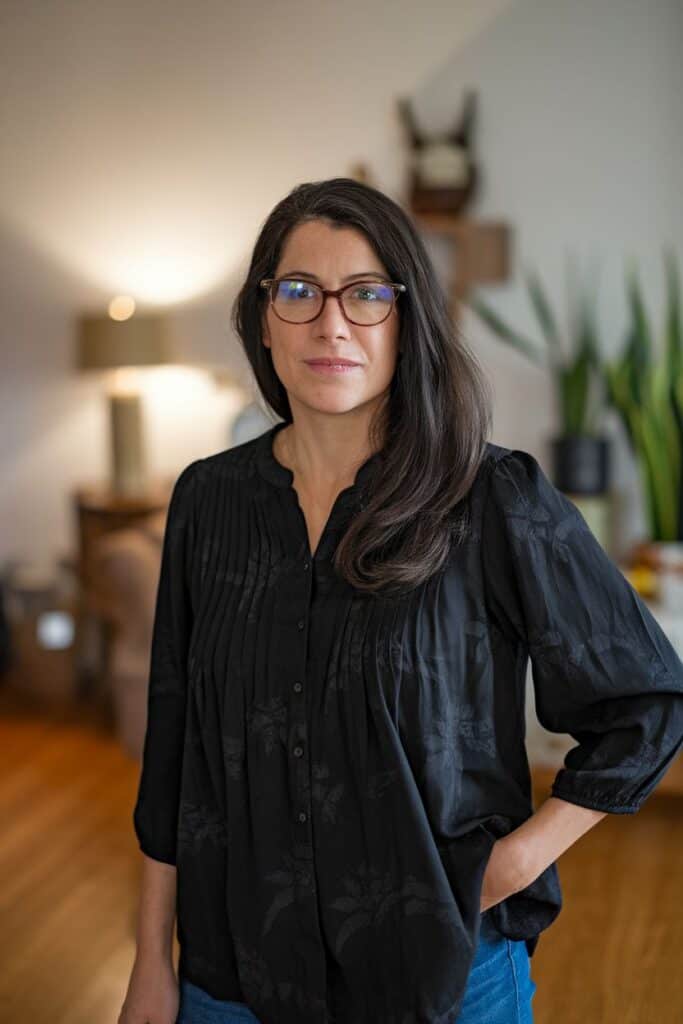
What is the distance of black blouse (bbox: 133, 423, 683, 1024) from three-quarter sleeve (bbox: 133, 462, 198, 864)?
0.23ft

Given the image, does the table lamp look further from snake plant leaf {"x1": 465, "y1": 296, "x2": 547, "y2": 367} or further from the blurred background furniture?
snake plant leaf {"x1": 465, "y1": 296, "x2": 547, "y2": 367}

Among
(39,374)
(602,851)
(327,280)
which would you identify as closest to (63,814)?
(602,851)

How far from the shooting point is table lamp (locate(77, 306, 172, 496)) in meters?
4.38

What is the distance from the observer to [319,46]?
Answer: 4504 millimetres

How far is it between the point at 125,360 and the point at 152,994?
3295 millimetres

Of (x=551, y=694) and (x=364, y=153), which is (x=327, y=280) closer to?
(x=551, y=694)

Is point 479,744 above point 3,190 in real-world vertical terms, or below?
below

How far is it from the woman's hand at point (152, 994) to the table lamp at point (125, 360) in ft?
10.5

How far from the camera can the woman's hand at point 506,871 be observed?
3.83ft

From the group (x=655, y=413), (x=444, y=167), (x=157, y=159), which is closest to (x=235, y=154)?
(x=157, y=159)

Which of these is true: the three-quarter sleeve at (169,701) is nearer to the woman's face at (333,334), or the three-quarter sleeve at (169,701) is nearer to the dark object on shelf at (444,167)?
the woman's face at (333,334)

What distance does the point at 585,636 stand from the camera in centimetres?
114

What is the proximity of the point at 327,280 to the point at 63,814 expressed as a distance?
2.64m

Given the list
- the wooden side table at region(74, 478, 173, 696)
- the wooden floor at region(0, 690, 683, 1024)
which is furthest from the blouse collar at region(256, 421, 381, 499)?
the wooden side table at region(74, 478, 173, 696)
